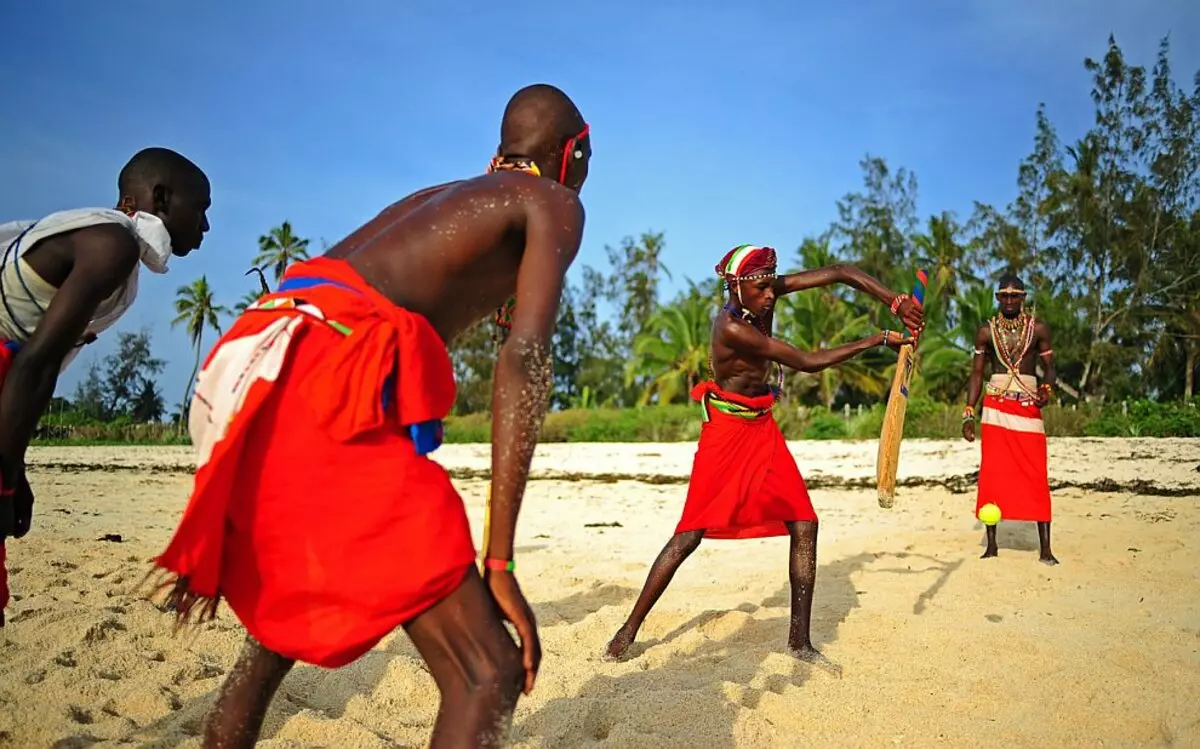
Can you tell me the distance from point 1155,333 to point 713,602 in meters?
29.9

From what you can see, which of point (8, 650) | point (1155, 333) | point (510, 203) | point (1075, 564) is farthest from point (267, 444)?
point (1155, 333)

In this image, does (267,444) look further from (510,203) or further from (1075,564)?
(1075,564)

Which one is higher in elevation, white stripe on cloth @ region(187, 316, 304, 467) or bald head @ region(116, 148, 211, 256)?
bald head @ region(116, 148, 211, 256)

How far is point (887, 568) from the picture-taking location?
6.68m

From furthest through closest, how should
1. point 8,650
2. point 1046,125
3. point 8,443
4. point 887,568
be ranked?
point 1046,125, point 887,568, point 8,650, point 8,443

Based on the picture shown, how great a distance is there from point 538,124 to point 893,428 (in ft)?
9.73

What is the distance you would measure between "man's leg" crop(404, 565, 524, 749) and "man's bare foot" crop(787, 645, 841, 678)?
107 inches

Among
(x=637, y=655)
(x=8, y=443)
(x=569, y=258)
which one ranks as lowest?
(x=637, y=655)

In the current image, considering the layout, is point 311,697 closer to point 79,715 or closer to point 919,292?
point 79,715

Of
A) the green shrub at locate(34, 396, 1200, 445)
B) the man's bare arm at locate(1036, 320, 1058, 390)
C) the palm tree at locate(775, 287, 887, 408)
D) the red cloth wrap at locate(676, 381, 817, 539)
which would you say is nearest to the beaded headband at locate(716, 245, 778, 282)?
the red cloth wrap at locate(676, 381, 817, 539)

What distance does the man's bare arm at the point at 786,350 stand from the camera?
4559mm

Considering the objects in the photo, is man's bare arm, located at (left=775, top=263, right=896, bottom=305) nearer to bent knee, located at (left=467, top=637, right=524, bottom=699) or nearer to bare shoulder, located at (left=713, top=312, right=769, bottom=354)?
bare shoulder, located at (left=713, top=312, right=769, bottom=354)

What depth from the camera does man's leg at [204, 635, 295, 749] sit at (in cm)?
201

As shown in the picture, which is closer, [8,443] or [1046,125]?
[8,443]
